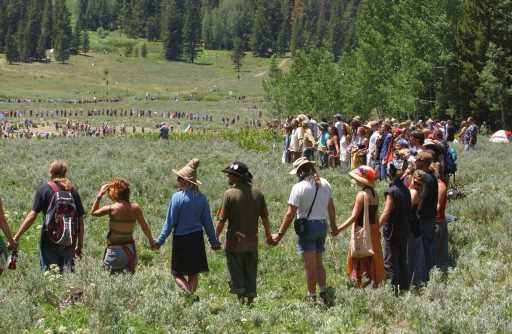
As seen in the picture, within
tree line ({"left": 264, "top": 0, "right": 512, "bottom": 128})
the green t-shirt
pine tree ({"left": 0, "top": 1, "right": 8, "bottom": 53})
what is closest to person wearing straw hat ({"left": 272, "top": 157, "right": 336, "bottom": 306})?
the green t-shirt

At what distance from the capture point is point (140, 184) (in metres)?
17.0

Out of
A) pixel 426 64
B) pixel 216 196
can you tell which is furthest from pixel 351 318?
pixel 426 64

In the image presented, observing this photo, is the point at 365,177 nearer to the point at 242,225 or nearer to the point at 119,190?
the point at 242,225

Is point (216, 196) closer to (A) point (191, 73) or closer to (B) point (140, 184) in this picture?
(B) point (140, 184)

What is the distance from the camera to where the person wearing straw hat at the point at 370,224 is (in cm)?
802

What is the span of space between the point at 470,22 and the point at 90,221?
40.7 m

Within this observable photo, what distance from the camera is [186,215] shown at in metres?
7.68

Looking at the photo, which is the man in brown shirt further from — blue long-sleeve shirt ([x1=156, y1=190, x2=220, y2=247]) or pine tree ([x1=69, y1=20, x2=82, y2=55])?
pine tree ([x1=69, y1=20, x2=82, y2=55])

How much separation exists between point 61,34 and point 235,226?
173 m

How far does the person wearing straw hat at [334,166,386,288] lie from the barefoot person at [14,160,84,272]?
3259 mm

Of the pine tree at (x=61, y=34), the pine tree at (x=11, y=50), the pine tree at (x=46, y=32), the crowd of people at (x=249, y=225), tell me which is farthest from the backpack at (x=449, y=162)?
the pine tree at (x=46, y=32)

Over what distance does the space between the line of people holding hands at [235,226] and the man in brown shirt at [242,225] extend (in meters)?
0.01

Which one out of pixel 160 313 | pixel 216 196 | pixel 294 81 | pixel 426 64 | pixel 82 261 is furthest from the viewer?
pixel 294 81

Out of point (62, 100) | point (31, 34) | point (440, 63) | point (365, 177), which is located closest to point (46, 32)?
point (31, 34)
